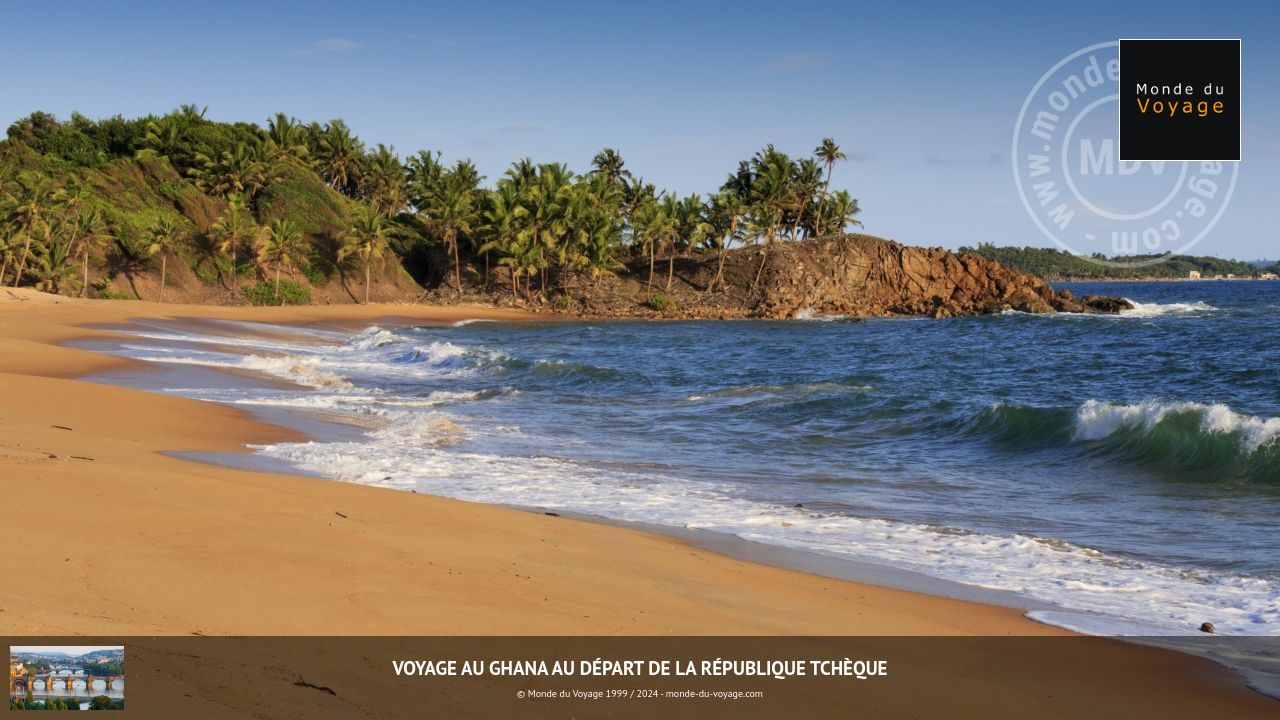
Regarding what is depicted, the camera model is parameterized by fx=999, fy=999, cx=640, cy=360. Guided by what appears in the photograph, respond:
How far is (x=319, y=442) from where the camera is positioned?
14.2 meters

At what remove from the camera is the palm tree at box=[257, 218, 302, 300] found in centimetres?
6688

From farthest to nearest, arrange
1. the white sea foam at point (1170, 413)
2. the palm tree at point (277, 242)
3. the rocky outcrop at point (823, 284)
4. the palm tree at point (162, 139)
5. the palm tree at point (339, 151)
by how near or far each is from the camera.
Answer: the palm tree at point (339, 151) < the rocky outcrop at point (823, 284) < the palm tree at point (162, 139) < the palm tree at point (277, 242) < the white sea foam at point (1170, 413)

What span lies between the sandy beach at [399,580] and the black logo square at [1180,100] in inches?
595

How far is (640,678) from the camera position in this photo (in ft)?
16.6

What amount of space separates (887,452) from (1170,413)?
14.9 ft

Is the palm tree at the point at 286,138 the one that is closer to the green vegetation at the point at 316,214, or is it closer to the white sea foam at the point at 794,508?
the green vegetation at the point at 316,214

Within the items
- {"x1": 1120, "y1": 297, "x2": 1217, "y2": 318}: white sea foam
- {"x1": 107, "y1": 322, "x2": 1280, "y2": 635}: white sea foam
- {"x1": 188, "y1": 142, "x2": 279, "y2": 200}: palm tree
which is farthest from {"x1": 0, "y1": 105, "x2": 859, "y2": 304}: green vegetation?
{"x1": 107, "y1": 322, "x2": 1280, "y2": 635}: white sea foam

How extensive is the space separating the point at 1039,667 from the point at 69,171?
246 feet

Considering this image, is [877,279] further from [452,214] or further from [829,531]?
[829,531]

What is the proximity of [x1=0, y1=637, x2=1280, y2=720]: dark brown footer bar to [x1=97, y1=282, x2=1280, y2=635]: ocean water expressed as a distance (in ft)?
4.45

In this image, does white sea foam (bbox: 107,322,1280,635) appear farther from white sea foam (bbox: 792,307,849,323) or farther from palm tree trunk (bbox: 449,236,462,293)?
white sea foam (bbox: 792,307,849,323)

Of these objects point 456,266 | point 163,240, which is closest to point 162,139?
point 163,240

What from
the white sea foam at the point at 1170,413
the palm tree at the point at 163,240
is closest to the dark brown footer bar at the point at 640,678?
the white sea foam at the point at 1170,413

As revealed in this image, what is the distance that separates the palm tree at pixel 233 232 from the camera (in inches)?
2601
